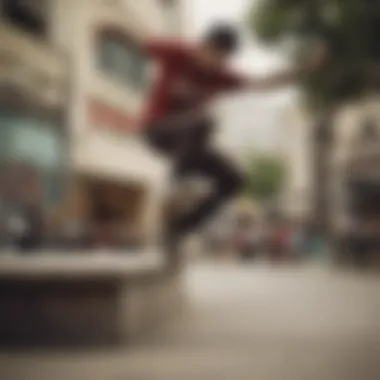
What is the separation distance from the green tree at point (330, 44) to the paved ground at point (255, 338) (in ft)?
0.28

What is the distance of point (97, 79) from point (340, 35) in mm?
273

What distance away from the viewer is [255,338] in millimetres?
804

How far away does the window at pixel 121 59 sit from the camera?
31.6 inches

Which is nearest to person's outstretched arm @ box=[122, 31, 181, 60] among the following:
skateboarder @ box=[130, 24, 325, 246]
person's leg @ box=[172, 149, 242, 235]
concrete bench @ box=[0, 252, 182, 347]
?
skateboarder @ box=[130, 24, 325, 246]

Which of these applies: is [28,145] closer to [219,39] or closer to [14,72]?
[14,72]

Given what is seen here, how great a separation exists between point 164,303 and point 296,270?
18 centimetres

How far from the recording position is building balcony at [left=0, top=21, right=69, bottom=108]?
793 mm

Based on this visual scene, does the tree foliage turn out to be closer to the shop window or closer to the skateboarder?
the skateboarder

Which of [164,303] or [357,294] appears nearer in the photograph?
[357,294]

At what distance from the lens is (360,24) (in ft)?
2.57

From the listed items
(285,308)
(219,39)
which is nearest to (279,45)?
(219,39)

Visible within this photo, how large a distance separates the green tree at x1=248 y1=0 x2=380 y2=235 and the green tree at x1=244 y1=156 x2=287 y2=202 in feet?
0.14

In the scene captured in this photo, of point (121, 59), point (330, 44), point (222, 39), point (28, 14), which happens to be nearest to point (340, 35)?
point (330, 44)

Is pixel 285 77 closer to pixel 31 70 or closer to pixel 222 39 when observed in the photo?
pixel 222 39
